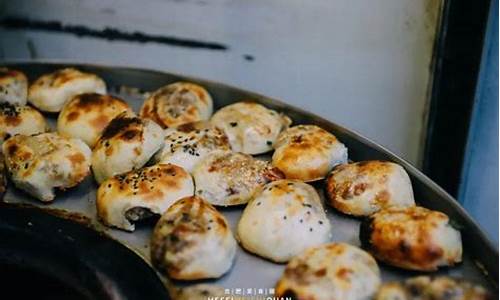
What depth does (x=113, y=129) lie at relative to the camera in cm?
137

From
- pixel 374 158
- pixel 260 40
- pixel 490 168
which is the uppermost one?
pixel 260 40

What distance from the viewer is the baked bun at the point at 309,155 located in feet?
4.27

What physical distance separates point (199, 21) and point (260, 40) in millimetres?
178

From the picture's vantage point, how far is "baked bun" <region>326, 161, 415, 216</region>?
1224mm

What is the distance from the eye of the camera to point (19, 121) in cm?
145

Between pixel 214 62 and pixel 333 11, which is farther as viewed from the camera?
pixel 214 62

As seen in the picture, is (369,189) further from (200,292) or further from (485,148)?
(485,148)

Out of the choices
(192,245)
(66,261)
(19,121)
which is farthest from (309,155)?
(19,121)

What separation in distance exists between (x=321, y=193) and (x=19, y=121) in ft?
2.16

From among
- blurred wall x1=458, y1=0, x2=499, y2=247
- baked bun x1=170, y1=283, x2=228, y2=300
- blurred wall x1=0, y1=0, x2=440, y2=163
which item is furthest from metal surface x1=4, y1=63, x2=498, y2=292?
blurred wall x1=458, y1=0, x2=499, y2=247

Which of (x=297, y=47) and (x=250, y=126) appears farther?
(x=297, y=47)

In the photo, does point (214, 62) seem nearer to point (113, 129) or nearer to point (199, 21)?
point (199, 21)

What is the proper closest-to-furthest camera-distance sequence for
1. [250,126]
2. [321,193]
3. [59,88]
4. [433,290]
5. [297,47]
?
[433,290], [321,193], [250,126], [59,88], [297,47]

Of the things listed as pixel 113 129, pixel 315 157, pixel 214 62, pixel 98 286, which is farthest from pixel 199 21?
pixel 98 286
